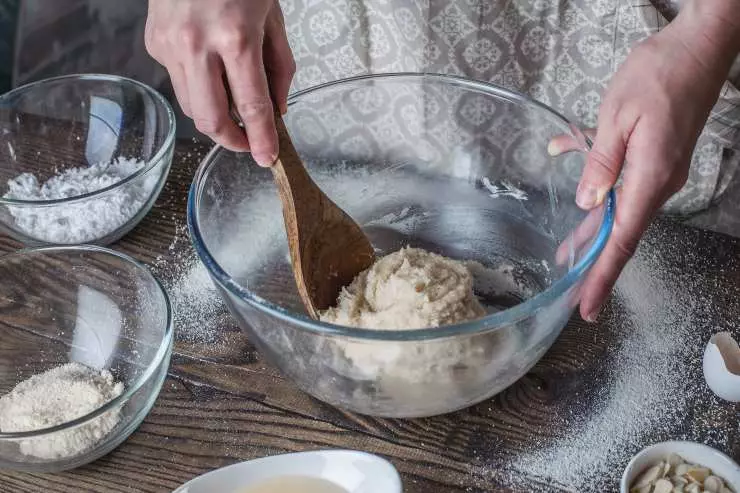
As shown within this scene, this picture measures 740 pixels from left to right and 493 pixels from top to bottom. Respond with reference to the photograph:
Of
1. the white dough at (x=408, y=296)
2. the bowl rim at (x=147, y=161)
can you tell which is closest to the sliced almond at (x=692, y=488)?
the white dough at (x=408, y=296)

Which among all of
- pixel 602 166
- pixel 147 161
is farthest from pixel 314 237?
pixel 147 161

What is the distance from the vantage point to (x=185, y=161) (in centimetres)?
134

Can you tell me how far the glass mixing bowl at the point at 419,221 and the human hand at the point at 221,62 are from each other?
11cm

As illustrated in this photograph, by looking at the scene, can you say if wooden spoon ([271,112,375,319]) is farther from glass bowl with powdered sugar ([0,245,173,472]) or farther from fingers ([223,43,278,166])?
glass bowl with powdered sugar ([0,245,173,472])

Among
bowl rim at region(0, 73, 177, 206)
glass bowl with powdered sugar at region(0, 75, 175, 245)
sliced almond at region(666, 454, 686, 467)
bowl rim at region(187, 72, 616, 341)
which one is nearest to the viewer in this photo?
bowl rim at region(187, 72, 616, 341)

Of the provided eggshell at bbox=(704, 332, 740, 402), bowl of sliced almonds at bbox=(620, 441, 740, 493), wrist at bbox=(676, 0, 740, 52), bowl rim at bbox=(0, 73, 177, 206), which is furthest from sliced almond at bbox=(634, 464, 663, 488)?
bowl rim at bbox=(0, 73, 177, 206)

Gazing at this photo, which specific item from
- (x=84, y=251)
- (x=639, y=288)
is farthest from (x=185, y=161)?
(x=639, y=288)

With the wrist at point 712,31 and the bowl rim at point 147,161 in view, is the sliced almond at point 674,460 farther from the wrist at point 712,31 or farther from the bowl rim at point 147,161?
the bowl rim at point 147,161

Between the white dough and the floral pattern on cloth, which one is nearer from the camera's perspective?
the white dough

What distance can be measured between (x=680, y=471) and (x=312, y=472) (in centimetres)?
39

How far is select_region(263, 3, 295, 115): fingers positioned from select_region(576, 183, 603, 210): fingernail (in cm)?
37

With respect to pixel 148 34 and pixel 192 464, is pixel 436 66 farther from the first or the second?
pixel 192 464

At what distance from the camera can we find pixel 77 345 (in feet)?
3.56

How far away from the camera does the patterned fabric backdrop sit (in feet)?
3.95
